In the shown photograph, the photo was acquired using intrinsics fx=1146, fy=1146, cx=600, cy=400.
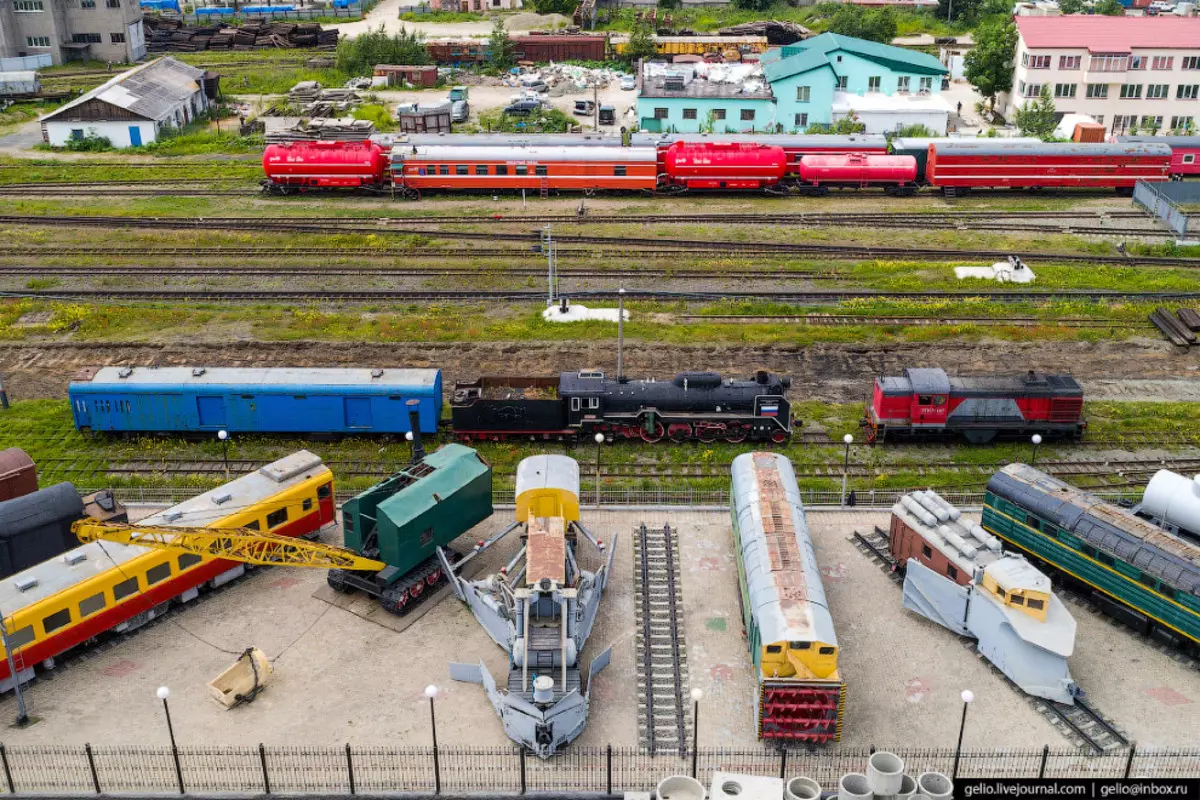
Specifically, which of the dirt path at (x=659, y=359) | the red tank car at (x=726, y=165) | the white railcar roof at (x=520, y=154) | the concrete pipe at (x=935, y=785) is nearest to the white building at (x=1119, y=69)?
the red tank car at (x=726, y=165)

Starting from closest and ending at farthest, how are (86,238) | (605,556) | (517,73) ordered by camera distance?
(605,556), (86,238), (517,73)

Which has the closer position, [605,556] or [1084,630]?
[1084,630]

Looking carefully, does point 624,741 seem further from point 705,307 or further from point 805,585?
point 705,307

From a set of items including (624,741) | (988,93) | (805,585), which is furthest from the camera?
(988,93)

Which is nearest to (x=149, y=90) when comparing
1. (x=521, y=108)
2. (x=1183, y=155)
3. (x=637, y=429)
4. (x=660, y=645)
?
(x=521, y=108)

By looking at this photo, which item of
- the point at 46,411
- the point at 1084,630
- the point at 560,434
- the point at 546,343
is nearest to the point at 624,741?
the point at 1084,630

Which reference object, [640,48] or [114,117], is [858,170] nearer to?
[640,48]

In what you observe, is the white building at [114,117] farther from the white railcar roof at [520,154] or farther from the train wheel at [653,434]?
the train wheel at [653,434]
